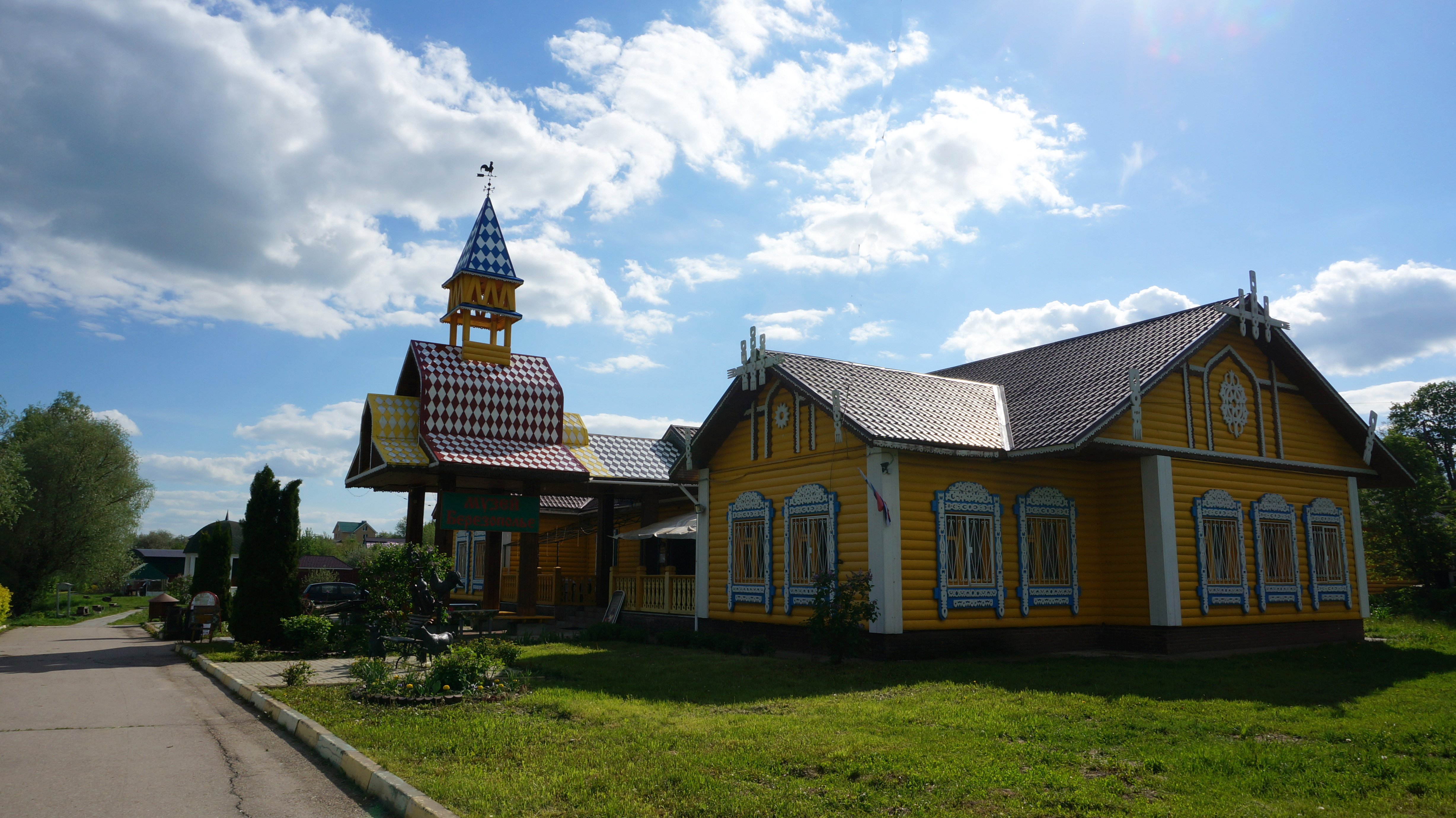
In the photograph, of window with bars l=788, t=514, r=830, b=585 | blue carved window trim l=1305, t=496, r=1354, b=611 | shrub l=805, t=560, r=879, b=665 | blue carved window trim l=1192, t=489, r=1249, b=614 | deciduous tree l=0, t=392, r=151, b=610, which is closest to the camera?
shrub l=805, t=560, r=879, b=665

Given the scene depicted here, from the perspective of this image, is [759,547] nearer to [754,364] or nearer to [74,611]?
[754,364]

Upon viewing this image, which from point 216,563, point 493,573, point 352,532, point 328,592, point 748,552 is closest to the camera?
point 748,552

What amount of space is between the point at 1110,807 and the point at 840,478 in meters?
10.1

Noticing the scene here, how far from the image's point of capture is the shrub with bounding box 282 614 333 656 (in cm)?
1745

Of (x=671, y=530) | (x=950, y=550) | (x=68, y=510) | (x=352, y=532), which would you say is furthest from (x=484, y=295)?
(x=352, y=532)

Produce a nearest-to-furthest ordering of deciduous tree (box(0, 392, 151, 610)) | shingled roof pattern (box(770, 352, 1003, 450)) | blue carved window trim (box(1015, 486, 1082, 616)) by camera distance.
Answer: shingled roof pattern (box(770, 352, 1003, 450))
blue carved window trim (box(1015, 486, 1082, 616))
deciduous tree (box(0, 392, 151, 610))

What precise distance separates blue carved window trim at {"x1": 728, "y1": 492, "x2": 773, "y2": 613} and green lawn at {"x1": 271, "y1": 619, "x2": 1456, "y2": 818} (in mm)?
4223

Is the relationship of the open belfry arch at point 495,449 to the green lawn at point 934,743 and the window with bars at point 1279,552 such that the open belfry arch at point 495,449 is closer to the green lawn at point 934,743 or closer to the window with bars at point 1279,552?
the green lawn at point 934,743

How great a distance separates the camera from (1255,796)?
20.6ft

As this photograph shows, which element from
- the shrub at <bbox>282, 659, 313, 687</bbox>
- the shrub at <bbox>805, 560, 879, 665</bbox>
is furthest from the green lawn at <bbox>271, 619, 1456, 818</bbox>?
the shrub at <bbox>805, 560, 879, 665</bbox>

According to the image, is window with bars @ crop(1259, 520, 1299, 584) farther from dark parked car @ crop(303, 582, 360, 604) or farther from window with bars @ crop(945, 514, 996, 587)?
dark parked car @ crop(303, 582, 360, 604)

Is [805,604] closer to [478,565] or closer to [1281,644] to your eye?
[1281,644]

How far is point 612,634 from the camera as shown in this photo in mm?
19953

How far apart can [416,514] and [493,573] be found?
240 centimetres
